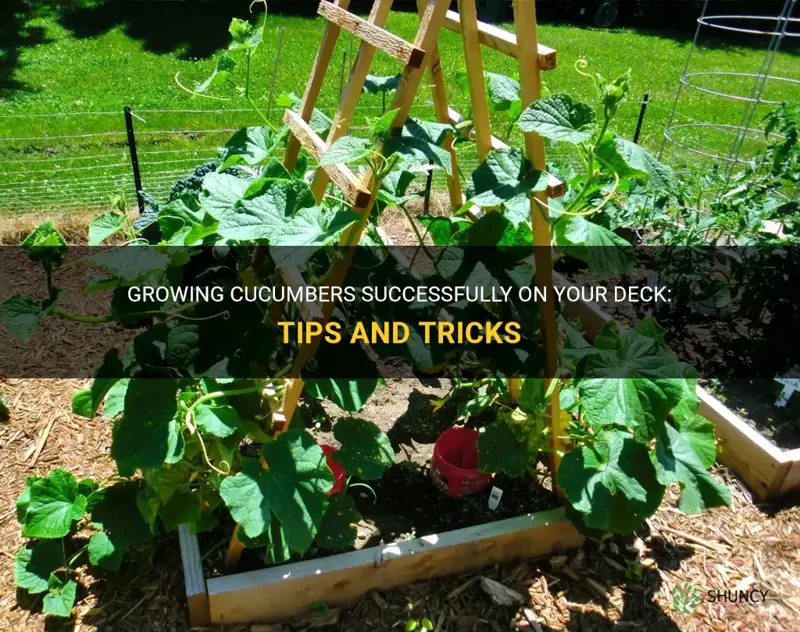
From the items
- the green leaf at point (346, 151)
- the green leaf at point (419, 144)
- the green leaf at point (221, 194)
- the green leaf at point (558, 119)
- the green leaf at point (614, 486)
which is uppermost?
the green leaf at point (558, 119)

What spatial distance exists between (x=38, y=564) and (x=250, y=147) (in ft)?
4.88

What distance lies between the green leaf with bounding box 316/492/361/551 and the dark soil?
5.94 ft

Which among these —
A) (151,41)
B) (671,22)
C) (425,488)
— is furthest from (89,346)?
(671,22)

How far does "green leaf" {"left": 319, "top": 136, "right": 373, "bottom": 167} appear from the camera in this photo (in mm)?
1632

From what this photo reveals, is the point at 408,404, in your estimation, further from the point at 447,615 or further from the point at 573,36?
the point at 573,36

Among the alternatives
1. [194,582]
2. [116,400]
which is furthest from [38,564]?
[116,400]

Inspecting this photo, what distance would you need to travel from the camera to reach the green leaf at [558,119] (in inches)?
68.1

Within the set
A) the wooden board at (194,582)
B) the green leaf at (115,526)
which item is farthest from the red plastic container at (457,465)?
the green leaf at (115,526)

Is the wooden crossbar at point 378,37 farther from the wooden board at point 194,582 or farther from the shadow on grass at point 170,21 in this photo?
the shadow on grass at point 170,21

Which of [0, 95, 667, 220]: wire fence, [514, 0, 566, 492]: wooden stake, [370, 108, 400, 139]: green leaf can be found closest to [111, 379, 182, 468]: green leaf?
[370, 108, 400, 139]: green leaf

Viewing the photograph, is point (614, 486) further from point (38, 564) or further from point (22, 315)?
point (38, 564)

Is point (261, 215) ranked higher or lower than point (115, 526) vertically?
higher

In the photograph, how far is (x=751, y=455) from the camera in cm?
268

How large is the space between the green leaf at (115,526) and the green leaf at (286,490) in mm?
574
